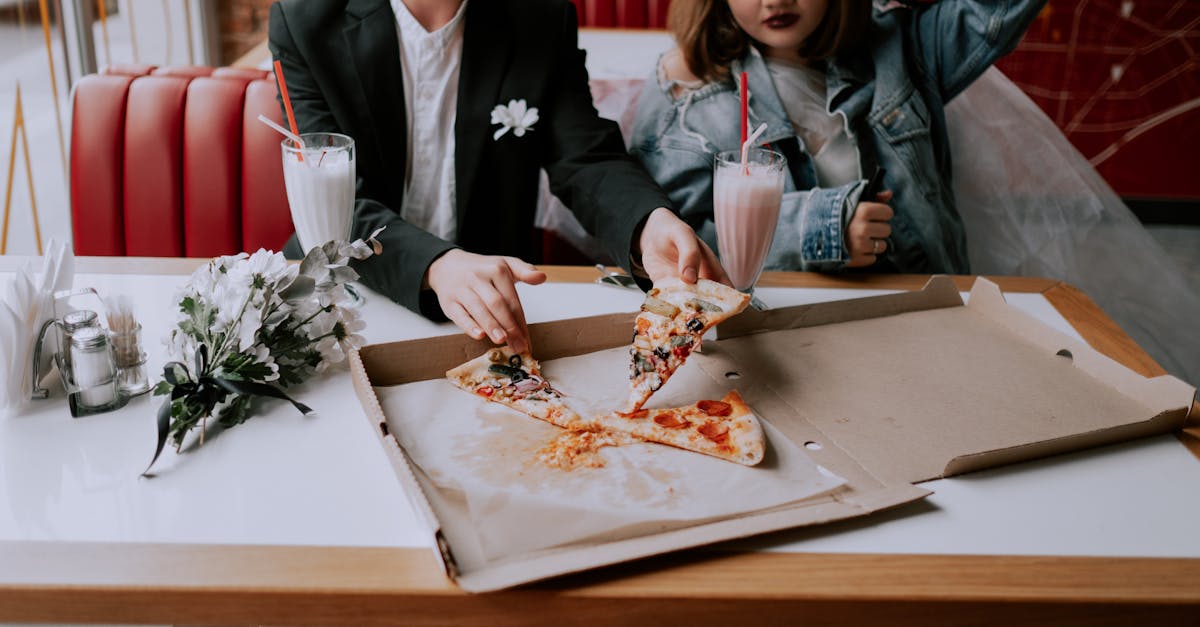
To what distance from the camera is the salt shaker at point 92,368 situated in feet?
3.12

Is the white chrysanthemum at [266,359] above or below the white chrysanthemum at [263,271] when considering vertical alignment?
below

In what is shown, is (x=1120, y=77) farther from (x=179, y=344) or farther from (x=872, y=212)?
(x=179, y=344)

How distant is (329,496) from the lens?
840mm

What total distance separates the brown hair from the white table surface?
1.03m

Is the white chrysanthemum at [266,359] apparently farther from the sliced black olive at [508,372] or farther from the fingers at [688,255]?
the fingers at [688,255]

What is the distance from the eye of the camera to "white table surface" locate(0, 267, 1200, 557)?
A: 79 cm

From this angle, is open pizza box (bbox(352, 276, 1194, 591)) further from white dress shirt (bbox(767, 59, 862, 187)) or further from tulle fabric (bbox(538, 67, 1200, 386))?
tulle fabric (bbox(538, 67, 1200, 386))

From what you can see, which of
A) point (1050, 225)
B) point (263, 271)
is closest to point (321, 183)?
point (263, 271)

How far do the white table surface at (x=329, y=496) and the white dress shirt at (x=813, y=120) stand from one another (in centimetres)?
94

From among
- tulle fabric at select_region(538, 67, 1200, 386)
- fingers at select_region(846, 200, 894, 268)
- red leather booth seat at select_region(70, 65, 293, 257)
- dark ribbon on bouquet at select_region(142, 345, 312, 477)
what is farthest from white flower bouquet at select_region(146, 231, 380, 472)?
tulle fabric at select_region(538, 67, 1200, 386)

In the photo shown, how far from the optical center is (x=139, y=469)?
87 cm

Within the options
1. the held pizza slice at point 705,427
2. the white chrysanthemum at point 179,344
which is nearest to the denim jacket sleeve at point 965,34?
the held pizza slice at point 705,427

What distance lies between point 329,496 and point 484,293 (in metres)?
0.35

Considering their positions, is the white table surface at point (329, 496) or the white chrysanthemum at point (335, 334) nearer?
the white table surface at point (329, 496)
